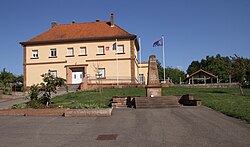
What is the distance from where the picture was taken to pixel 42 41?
148 ft

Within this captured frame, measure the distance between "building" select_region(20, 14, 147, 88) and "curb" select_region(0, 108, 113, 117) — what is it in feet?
87.7

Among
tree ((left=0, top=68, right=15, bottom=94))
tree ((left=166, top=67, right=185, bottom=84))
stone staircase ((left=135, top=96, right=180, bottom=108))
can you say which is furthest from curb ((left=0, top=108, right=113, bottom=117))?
tree ((left=166, top=67, right=185, bottom=84))

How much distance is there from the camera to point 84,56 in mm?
44250

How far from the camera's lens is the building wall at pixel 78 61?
43.0 meters

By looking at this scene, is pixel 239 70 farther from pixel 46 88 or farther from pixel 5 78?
pixel 5 78

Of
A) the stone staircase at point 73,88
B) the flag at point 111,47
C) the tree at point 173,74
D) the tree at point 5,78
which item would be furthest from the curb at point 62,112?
the tree at point 173,74

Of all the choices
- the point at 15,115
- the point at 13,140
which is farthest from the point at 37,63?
the point at 13,140

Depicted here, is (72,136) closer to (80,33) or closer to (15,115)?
(15,115)

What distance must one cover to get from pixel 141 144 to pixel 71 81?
→ 37.2m

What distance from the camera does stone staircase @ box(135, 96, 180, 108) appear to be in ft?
61.2

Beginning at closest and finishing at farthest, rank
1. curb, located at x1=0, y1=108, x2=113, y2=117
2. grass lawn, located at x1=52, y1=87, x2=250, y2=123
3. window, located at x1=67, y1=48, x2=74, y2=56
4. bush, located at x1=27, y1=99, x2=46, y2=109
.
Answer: curb, located at x1=0, y1=108, x2=113, y2=117 → grass lawn, located at x1=52, y1=87, x2=250, y2=123 → bush, located at x1=27, y1=99, x2=46, y2=109 → window, located at x1=67, y1=48, x2=74, y2=56

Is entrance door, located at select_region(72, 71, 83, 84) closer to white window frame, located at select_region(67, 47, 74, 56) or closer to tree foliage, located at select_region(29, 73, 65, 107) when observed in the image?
white window frame, located at select_region(67, 47, 74, 56)

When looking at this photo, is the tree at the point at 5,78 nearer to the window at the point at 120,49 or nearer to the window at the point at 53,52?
the window at the point at 53,52

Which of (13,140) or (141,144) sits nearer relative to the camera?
(141,144)
